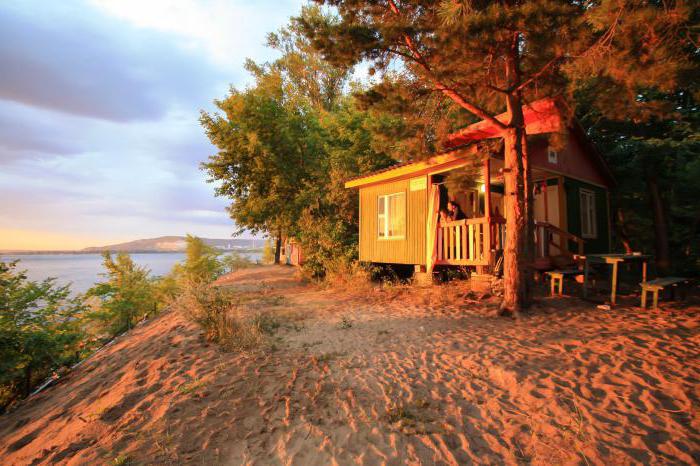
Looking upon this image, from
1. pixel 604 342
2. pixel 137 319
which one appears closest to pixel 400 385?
pixel 604 342

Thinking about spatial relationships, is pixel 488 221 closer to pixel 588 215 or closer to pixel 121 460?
pixel 588 215

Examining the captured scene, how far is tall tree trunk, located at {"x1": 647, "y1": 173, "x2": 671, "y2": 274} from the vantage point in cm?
1084

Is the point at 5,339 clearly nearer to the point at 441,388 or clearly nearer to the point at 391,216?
the point at 441,388

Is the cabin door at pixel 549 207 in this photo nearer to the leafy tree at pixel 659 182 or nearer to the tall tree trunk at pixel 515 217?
the leafy tree at pixel 659 182

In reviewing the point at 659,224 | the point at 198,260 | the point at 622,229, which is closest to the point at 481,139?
the point at 659,224

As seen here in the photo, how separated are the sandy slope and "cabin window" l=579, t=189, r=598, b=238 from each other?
581 centimetres

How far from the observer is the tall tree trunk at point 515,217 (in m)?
5.96

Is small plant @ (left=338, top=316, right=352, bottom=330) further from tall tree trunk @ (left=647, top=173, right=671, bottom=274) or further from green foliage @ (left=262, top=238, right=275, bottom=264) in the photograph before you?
green foliage @ (left=262, top=238, right=275, bottom=264)

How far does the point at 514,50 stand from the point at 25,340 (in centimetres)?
1192

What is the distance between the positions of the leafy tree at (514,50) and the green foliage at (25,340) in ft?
29.2

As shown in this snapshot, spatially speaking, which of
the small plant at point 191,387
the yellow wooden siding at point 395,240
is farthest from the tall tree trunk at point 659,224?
the small plant at point 191,387

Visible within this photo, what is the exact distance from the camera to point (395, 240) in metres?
10.8

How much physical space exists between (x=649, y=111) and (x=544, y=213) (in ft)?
16.9

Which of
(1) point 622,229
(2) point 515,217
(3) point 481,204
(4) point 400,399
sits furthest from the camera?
(1) point 622,229
